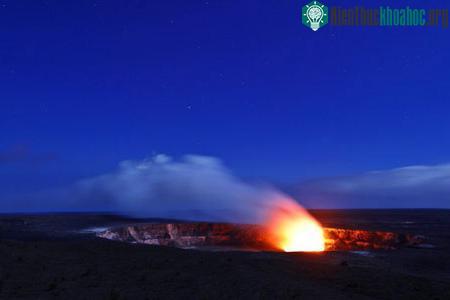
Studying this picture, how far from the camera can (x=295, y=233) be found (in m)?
56.6

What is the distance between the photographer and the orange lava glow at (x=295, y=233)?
49.6 m

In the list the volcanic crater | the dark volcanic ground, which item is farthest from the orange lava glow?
the dark volcanic ground

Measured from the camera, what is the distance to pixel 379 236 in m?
52.1

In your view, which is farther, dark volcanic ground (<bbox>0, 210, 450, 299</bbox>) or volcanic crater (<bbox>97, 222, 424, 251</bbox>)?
volcanic crater (<bbox>97, 222, 424, 251</bbox>)

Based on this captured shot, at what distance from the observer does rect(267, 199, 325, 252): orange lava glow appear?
163 feet

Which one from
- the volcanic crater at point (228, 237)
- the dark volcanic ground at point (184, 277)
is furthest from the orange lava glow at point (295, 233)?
the dark volcanic ground at point (184, 277)

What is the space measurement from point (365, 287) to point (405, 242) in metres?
Answer: 33.8

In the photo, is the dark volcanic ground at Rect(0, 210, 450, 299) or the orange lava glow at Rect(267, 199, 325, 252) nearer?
the dark volcanic ground at Rect(0, 210, 450, 299)

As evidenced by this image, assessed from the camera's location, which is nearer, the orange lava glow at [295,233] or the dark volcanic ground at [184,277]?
the dark volcanic ground at [184,277]

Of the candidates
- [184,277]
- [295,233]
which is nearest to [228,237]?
[295,233]

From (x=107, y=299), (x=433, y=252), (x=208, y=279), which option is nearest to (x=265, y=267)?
(x=208, y=279)

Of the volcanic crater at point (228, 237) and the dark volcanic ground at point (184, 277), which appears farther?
the volcanic crater at point (228, 237)

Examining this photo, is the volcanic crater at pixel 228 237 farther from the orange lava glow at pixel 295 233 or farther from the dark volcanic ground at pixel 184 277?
the dark volcanic ground at pixel 184 277

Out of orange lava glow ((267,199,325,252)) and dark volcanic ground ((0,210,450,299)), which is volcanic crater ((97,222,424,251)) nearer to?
orange lava glow ((267,199,325,252))
